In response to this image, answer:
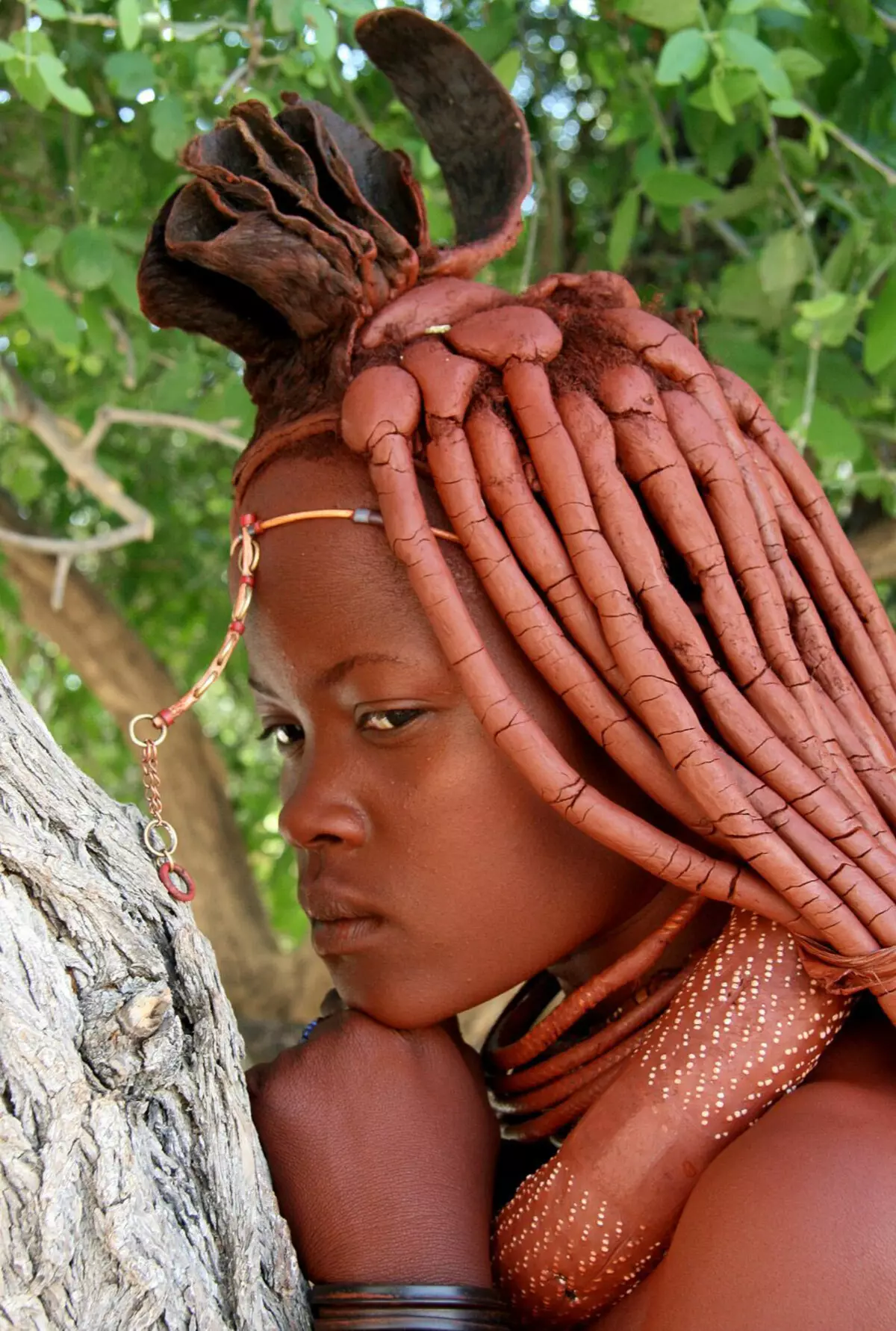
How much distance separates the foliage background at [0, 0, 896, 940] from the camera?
6.73ft

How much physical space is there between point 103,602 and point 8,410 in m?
0.85

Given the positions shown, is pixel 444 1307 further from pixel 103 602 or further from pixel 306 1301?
pixel 103 602

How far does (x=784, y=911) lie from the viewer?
1.24 meters

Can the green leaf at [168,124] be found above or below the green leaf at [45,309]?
above

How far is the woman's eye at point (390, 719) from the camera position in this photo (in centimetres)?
137

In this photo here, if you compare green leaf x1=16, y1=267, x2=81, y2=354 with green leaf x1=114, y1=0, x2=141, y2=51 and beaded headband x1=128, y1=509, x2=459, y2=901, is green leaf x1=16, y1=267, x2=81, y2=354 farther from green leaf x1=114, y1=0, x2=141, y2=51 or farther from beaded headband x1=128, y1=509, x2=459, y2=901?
beaded headband x1=128, y1=509, x2=459, y2=901

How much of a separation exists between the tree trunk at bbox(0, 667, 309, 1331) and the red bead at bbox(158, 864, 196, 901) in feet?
0.06

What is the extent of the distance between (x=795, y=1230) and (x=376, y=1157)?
385mm

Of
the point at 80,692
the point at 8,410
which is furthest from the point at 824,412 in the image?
the point at 80,692

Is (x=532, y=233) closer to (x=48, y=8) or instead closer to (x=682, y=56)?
(x=682, y=56)

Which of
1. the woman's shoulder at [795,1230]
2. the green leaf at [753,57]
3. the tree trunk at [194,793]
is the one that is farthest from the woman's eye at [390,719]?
the tree trunk at [194,793]

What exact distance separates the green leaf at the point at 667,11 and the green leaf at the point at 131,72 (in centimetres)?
71

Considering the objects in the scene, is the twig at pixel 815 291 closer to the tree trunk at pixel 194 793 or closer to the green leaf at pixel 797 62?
the green leaf at pixel 797 62

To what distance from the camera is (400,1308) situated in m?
1.20
